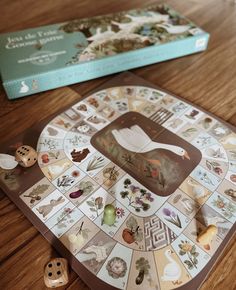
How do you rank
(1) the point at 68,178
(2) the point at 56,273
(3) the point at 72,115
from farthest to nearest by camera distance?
(3) the point at 72,115 < (1) the point at 68,178 < (2) the point at 56,273

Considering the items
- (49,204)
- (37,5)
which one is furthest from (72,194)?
(37,5)

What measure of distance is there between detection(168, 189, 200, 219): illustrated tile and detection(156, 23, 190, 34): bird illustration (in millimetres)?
460

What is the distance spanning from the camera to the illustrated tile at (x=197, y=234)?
40 centimetres

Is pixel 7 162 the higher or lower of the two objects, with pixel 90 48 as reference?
lower

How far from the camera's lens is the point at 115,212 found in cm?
44

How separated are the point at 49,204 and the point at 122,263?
0.15 metres

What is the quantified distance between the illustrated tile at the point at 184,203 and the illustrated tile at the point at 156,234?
41mm

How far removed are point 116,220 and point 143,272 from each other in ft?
0.28

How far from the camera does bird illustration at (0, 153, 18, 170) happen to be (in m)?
0.50

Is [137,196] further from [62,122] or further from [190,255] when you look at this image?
[62,122]

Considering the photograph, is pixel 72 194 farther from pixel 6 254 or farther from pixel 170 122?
pixel 170 122

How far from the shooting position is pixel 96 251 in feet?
1.31

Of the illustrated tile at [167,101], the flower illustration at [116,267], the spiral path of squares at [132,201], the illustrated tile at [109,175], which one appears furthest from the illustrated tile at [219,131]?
the flower illustration at [116,267]

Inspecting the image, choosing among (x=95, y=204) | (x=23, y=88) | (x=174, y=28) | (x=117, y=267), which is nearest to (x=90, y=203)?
(x=95, y=204)
